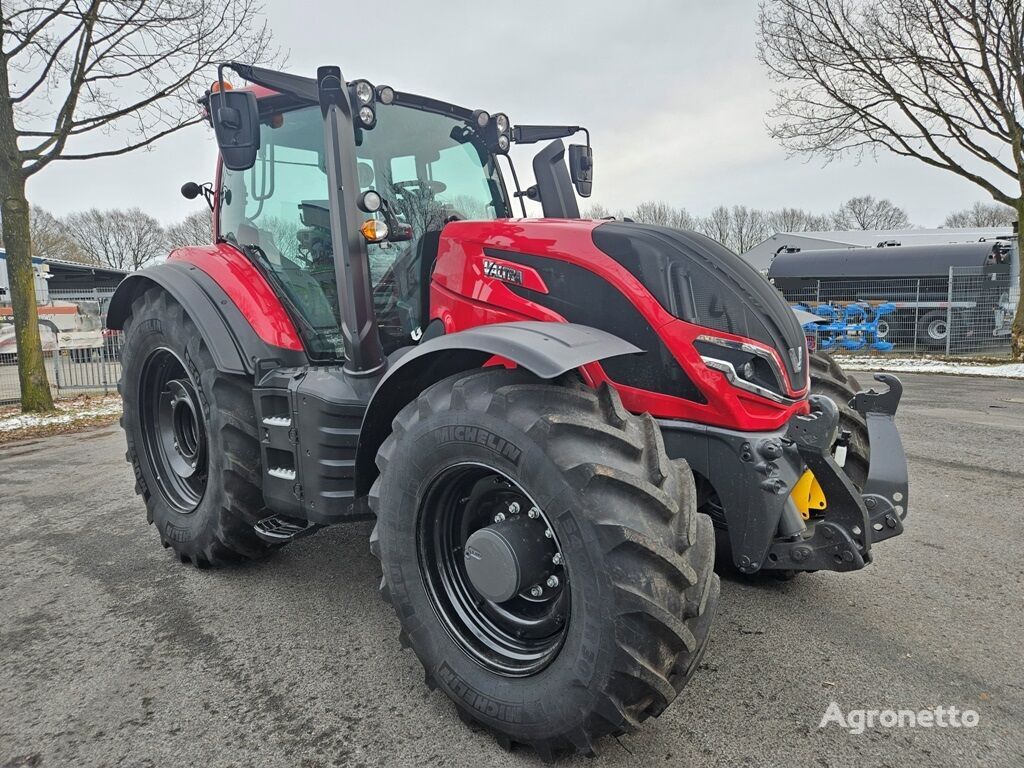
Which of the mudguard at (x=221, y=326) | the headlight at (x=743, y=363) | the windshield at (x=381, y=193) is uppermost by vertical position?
the windshield at (x=381, y=193)

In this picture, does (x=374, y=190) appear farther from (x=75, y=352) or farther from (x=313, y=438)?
(x=75, y=352)

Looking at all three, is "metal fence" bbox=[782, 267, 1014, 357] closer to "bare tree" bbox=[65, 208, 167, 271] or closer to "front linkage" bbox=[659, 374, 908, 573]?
"front linkage" bbox=[659, 374, 908, 573]

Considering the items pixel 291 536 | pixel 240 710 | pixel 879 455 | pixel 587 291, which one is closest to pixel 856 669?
pixel 879 455

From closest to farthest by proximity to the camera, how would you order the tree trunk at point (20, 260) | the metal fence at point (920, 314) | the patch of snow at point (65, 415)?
the patch of snow at point (65, 415) < the tree trunk at point (20, 260) < the metal fence at point (920, 314)

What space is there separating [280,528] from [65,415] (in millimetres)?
7861

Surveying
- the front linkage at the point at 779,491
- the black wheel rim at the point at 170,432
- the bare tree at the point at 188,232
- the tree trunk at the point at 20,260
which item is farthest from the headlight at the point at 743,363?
the bare tree at the point at 188,232

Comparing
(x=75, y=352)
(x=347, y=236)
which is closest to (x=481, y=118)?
(x=347, y=236)

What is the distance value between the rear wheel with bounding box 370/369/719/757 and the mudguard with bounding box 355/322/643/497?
113mm

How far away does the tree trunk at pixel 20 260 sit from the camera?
8906 mm

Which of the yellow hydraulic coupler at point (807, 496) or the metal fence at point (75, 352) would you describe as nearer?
the yellow hydraulic coupler at point (807, 496)

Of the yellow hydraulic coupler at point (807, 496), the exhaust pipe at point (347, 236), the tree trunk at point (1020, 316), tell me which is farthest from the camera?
the tree trunk at point (1020, 316)

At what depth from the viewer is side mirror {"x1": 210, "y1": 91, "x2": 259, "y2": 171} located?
2.70 meters

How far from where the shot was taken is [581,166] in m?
3.53

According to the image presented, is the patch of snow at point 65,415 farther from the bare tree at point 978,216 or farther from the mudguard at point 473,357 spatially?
the bare tree at point 978,216
